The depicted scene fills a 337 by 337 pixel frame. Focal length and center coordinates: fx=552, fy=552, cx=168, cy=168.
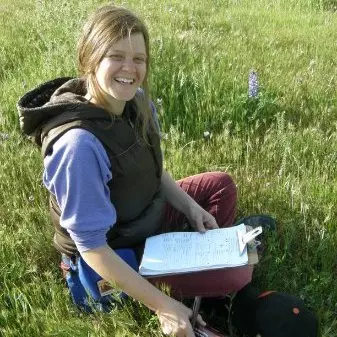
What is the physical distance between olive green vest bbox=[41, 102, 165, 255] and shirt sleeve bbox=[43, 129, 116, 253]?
7cm

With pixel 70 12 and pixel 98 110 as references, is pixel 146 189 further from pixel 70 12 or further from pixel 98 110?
pixel 70 12

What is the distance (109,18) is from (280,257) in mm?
1296

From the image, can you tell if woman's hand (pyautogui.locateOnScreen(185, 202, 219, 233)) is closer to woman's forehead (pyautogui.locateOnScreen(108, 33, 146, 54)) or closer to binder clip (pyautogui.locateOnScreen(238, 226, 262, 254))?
binder clip (pyautogui.locateOnScreen(238, 226, 262, 254))

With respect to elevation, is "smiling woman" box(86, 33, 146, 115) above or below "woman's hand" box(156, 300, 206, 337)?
above

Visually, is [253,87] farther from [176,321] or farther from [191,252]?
[176,321]

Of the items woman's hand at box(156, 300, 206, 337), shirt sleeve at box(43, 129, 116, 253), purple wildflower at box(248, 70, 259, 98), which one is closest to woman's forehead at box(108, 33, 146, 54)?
shirt sleeve at box(43, 129, 116, 253)

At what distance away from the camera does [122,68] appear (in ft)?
6.76

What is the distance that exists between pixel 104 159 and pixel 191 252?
1.76 ft

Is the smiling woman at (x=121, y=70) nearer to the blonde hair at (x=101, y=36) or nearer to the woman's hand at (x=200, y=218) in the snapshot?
the blonde hair at (x=101, y=36)

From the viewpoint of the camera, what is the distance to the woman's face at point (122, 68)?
2.03 metres

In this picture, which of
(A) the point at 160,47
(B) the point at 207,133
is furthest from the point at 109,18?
(A) the point at 160,47

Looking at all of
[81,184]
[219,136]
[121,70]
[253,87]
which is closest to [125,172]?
[81,184]

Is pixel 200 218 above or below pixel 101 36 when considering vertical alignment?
below

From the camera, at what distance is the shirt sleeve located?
6.10 feet
